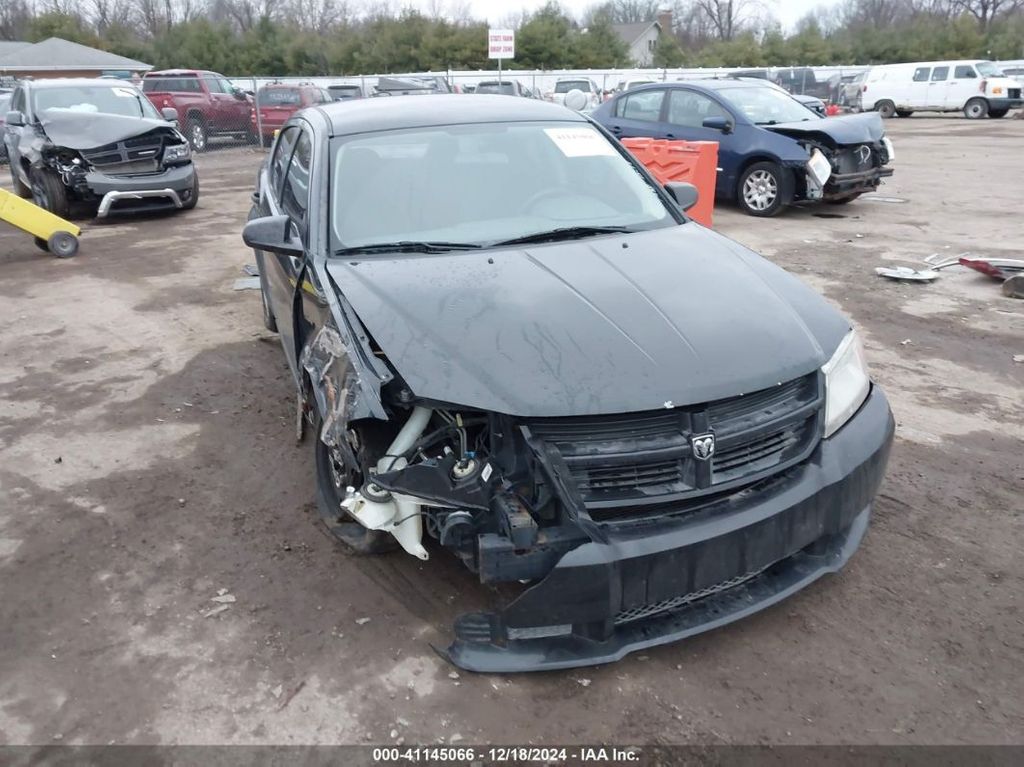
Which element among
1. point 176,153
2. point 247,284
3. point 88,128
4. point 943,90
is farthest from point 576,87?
point 247,284

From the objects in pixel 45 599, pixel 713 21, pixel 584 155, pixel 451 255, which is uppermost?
pixel 713 21

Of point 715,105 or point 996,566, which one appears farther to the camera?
point 715,105

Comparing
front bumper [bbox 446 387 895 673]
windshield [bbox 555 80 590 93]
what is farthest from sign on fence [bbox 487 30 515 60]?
front bumper [bbox 446 387 895 673]

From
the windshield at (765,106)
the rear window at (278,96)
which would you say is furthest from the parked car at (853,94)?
the windshield at (765,106)

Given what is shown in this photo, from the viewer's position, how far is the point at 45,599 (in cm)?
317

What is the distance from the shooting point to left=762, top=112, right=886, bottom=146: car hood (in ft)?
33.8

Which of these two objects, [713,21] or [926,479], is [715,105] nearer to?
[926,479]

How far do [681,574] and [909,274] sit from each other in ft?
19.8

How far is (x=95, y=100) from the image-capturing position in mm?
11344

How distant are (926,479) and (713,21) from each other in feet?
268

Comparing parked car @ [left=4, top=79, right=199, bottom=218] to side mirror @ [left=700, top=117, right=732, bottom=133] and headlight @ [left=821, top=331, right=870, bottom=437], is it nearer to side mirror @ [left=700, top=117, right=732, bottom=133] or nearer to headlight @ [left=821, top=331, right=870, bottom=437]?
side mirror @ [left=700, top=117, right=732, bottom=133]

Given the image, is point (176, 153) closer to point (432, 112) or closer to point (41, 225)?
point (41, 225)

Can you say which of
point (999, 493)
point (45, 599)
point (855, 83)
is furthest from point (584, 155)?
point (855, 83)

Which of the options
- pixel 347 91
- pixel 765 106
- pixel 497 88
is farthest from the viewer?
pixel 497 88
